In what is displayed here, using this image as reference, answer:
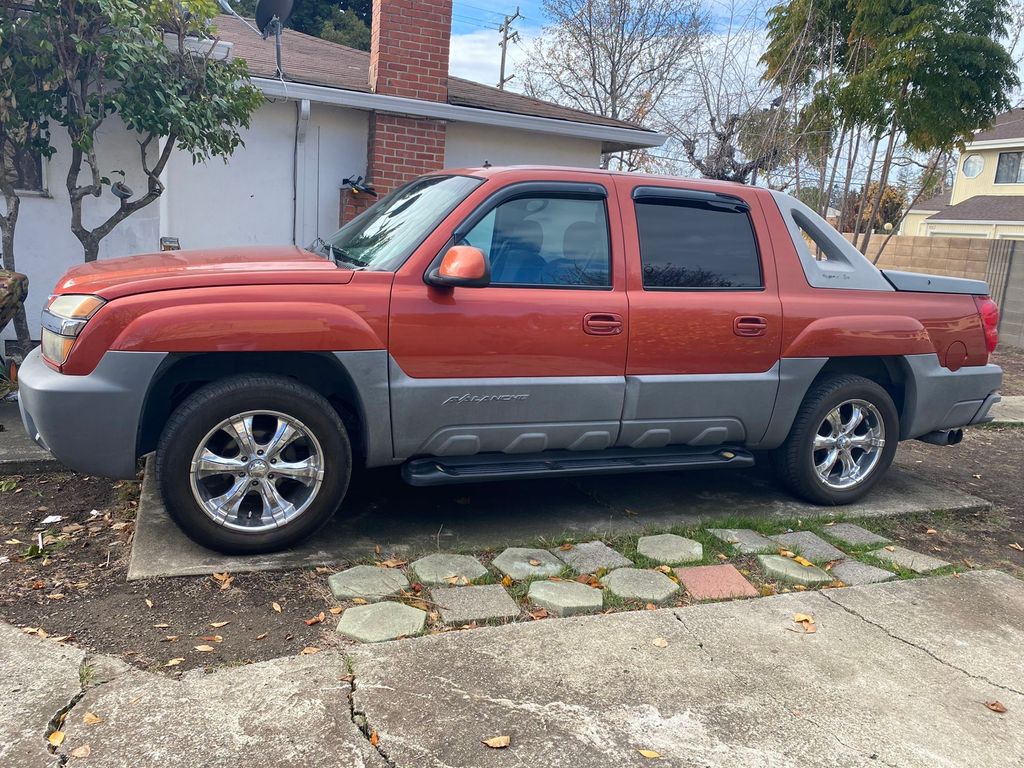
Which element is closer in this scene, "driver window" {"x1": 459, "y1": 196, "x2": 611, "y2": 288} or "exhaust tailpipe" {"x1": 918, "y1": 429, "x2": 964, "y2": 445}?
"driver window" {"x1": 459, "y1": 196, "x2": 611, "y2": 288}

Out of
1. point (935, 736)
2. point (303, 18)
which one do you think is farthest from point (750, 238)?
point (303, 18)

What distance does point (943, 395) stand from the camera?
17.8ft

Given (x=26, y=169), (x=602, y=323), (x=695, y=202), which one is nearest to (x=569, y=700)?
(x=602, y=323)

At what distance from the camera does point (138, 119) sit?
6.66m

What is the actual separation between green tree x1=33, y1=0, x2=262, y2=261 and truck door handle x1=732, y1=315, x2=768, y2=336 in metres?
4.75

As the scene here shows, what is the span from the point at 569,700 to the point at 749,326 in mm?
2555

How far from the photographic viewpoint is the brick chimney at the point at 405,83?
9164 millimetres

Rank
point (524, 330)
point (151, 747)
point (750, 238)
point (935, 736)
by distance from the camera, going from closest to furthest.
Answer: point (151, 747)
point (935, 736)
point (524, 330)
point (750, 238)

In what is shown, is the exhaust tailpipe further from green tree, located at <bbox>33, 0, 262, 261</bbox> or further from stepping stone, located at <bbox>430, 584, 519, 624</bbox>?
green tree, located at <bbox>33, 0, 262, 261</bbox>

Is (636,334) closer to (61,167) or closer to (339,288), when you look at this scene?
(339,288)

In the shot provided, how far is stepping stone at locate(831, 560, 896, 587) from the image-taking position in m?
4.28

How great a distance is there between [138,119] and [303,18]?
18.5m

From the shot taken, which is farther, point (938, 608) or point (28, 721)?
point (938, 608)

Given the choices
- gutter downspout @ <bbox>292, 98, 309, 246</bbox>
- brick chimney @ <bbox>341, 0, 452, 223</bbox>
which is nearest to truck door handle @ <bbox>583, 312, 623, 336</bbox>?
brick chimney @ <bbox>341, 0, 452, 223</bbox>
